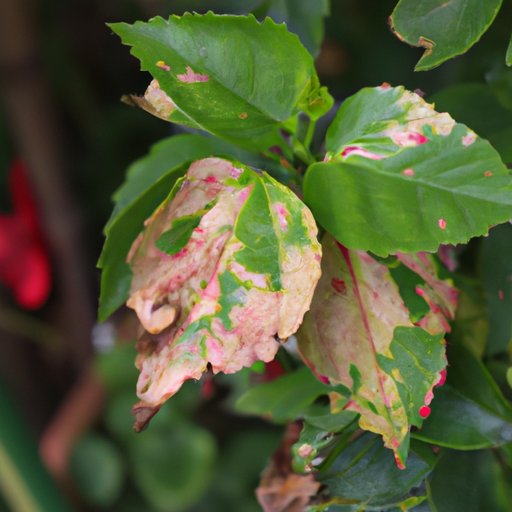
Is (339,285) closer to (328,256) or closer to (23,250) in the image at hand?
(328,256)

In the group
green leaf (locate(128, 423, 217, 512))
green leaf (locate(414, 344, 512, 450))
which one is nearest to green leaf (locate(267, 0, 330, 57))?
green leaf (locate(414, 344, 512, 450))

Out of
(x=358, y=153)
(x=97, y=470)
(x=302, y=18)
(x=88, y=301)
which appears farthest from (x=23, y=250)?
(x=358, y=153)

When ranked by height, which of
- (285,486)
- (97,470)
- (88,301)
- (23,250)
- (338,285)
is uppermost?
(338,285)

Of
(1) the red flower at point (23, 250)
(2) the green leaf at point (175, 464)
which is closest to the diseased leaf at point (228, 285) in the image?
(1) the red flower at point (23, 250)

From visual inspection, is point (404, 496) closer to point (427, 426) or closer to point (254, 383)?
point (427, 426)

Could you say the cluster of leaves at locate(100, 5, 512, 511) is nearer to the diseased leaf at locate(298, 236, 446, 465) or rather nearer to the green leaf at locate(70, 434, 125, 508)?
the diseased leaf at locate(298, 236, 446, 465)

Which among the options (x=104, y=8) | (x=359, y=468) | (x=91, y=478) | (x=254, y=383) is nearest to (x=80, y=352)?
(x=91, y=478)
